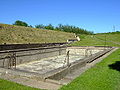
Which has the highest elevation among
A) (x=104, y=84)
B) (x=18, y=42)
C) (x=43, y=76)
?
(x=18, y=42)

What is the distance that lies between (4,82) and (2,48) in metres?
8.35

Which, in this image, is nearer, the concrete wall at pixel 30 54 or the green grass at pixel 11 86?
the green grass at pixel 11 86

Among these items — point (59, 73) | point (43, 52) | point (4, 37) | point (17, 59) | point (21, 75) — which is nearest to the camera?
point (21, 75)

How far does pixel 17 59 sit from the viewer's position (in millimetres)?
13930

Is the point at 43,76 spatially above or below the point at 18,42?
below

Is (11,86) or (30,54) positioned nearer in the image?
(11,86)

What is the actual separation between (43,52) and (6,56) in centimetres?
619

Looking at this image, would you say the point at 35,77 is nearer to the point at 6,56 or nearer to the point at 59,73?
the point at 59,73

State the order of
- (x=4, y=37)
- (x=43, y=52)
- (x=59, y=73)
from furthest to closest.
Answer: (x=43, y=52) → (x=4, y=37) → (x=59, y=73)

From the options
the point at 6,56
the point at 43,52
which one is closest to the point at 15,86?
the point at 6,56

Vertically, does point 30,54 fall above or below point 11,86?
above

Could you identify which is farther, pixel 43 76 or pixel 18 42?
pixel 18 42

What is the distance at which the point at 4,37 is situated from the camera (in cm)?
1503

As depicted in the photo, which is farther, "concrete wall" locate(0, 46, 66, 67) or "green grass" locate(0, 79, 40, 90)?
"concrete wall" locate(0, 46, 66, 67)
